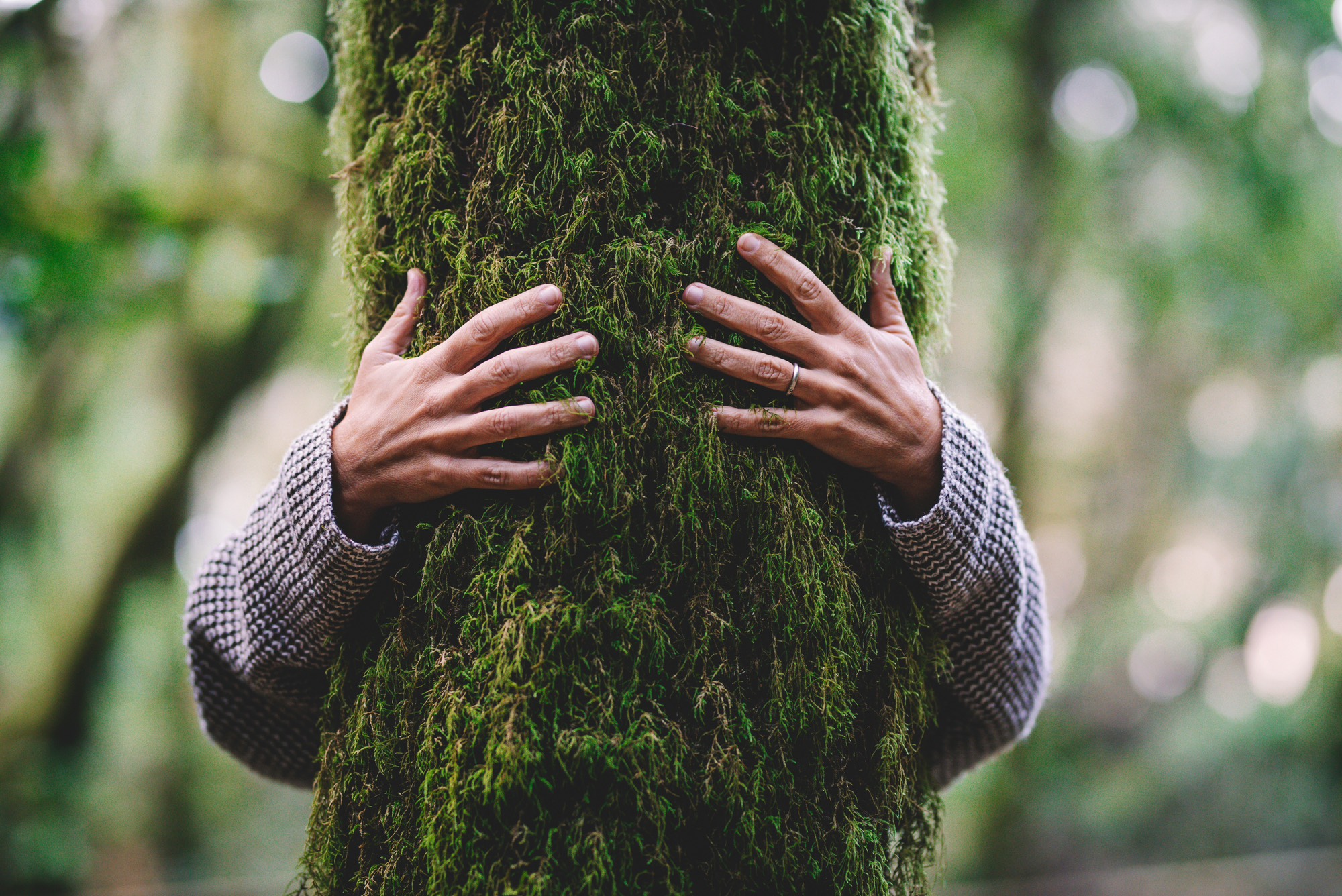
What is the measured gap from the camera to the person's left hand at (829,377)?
1.01 m

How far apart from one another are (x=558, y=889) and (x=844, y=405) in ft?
2.20

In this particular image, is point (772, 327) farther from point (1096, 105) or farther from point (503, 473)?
point (1096, 105)

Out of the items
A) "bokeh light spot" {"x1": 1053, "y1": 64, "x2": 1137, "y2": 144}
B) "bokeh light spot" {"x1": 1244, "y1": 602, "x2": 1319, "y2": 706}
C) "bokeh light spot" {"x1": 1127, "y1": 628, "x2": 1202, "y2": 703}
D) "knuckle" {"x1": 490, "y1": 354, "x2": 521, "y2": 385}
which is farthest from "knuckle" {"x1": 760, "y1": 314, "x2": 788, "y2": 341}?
"bokeh light spot" {"x1": 1244, "y1": 602, "x2": 1319, "y2": 706}

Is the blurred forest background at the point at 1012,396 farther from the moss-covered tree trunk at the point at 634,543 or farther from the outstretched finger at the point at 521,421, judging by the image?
the outstretched finger at the point at 521,421

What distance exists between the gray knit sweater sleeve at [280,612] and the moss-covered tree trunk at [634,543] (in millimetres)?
69

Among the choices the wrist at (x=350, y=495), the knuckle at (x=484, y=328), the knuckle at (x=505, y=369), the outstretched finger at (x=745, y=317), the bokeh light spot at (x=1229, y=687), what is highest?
the outstretched finger at (x=745, y=317)

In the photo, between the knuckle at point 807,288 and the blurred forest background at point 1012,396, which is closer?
the knuckle at point 807,288

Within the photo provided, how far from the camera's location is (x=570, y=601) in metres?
0.96

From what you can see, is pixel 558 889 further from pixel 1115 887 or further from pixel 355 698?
pixel 1115 887

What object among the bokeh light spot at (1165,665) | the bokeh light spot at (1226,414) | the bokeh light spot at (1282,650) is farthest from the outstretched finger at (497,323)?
the bokeh light spot at (1282,650)

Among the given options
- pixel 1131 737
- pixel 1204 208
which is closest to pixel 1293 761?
pixel 1131 737

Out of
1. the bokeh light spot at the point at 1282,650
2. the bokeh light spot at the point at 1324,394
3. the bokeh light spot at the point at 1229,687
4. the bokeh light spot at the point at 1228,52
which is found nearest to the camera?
the bokeh light spot at the point at 1228,52

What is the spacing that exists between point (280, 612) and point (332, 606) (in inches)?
4.4

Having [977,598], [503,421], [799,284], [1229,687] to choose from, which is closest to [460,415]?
[503,421]
